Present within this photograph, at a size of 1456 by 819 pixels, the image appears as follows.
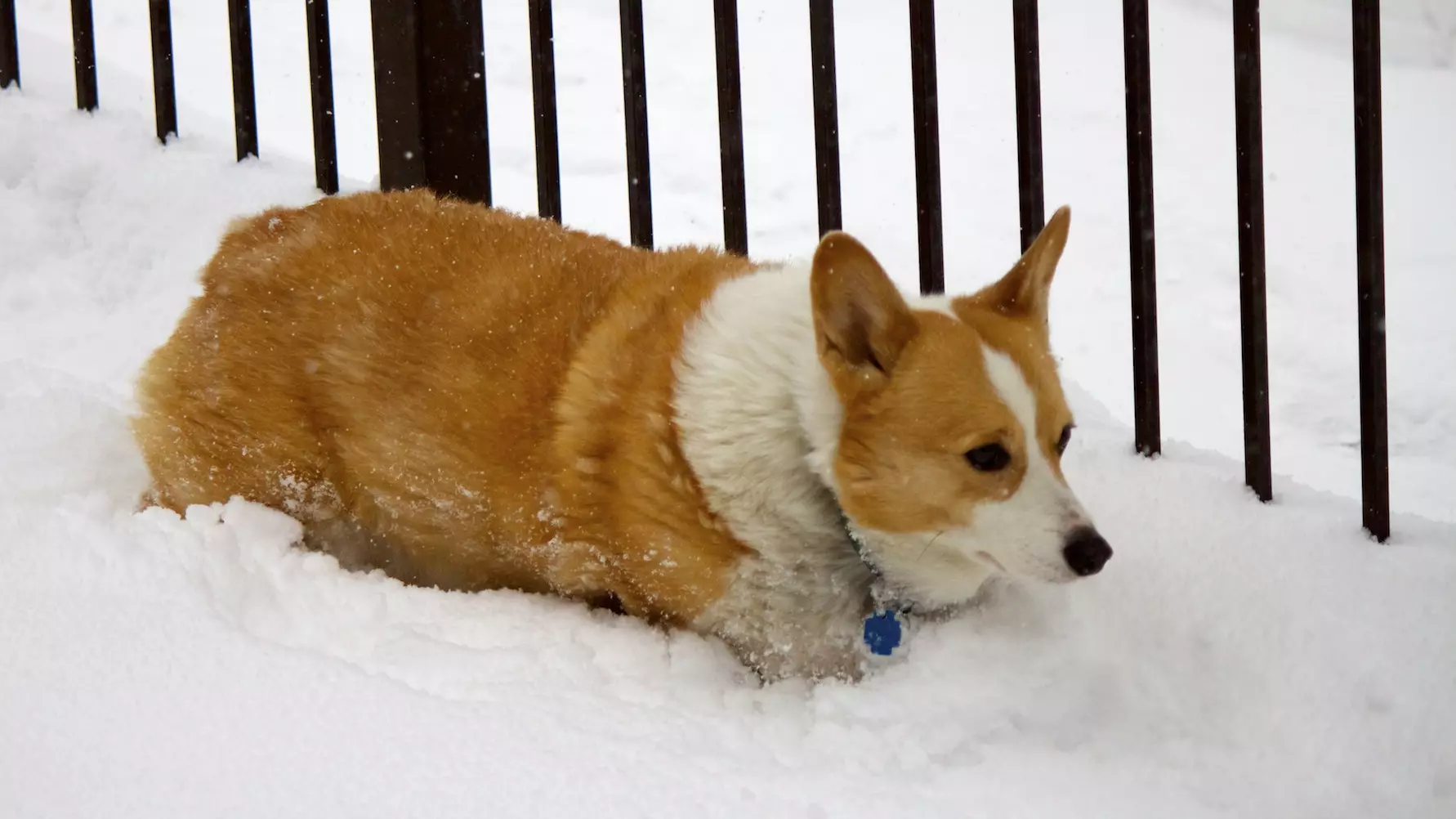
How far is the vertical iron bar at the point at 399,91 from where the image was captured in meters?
3.43

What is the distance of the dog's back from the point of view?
2.41m

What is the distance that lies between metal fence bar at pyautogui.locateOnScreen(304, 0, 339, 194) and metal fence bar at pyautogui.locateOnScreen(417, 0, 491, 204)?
38cm

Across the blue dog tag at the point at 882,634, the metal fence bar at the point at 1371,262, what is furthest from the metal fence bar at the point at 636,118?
the metal fence bar at the point at 1371,262

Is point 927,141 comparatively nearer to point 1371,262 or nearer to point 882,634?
point 1371,262

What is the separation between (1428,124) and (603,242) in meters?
4.63

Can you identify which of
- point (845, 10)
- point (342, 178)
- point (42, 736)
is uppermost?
point (845, 10)

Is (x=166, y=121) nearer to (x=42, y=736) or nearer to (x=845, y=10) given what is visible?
(x=42, y=736)

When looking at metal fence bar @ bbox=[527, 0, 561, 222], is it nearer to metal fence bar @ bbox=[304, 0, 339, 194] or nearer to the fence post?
the fence post

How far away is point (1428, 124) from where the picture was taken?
559 cm

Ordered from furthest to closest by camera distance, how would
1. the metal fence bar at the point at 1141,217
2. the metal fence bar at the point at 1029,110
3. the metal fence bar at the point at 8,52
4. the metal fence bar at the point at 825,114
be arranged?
the metal fence bar at the point at 8,52
the metal fence bar at the point at 825,114
the metal fence bar at the point at 1029,110
the metal fence bar at the point at 1141,217

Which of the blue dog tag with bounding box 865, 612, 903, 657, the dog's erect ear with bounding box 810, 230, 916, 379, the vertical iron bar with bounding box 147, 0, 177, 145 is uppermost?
the vertical iron bar with bounding box 147, 0, 177, 145

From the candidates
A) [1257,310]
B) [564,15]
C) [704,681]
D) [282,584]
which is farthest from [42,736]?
[564,15]

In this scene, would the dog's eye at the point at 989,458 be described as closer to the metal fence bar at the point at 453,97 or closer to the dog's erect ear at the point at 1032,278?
the dog's erect ear at the point at 1032,278

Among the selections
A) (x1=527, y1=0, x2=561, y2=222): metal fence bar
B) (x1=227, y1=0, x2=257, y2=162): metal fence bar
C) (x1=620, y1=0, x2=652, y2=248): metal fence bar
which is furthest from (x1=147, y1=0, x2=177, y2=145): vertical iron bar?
(x1=620, y1=0, x2=652, y2=248): metal fence bar
